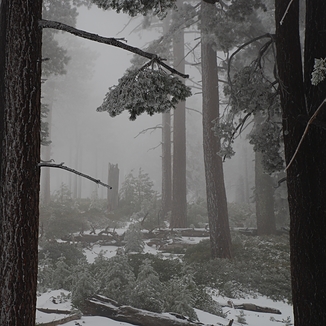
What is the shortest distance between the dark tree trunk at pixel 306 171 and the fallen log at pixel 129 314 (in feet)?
6.49

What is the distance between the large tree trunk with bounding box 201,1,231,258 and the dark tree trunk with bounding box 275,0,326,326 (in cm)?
455

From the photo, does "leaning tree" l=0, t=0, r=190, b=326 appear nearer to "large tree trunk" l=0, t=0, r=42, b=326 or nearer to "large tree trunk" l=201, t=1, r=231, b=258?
"large tree trunk" l=0, t=0, r=42, b=326

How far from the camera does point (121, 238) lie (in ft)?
37.7

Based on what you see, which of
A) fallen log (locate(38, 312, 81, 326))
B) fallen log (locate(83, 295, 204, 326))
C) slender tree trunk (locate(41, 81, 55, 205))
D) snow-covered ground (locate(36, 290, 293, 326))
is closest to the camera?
fallen log (locate(38, 312, 81, 326))

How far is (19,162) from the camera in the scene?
2607mm

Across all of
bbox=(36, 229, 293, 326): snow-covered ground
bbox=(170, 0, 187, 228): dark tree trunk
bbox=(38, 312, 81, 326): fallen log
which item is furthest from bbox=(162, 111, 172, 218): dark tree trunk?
bbox=(38, 312, 81, 326): fallen log

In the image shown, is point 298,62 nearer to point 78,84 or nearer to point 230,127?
point 230,127

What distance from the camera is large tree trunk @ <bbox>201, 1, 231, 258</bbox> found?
9.05 m

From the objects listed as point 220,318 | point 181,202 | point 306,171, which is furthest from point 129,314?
point 181,202

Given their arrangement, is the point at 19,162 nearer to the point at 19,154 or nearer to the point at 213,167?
the point at 19,154

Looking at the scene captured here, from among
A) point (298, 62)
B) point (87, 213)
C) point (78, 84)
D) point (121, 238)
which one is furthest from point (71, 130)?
point (298, 62)

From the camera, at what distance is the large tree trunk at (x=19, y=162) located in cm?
256

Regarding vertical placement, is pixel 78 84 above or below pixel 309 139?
above

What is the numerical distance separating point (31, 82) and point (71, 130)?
3414cm
